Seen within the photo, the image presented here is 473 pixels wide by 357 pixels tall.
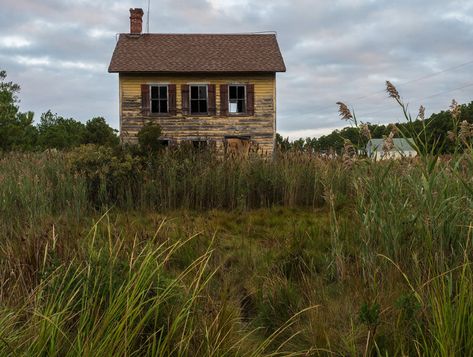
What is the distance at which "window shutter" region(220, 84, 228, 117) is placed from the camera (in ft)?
66.4

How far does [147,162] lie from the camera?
25.2 feet

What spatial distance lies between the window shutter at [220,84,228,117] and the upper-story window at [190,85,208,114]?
26.5 inches

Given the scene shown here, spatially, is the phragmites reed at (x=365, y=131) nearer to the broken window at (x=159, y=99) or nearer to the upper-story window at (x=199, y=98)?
the upper-story window at (x=199, y=98)

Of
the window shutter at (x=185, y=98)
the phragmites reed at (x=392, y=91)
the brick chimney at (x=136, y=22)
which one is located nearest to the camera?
the phragmites reed at (x=392, y=91)

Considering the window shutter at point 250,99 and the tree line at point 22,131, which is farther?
the tree line at point 22,131

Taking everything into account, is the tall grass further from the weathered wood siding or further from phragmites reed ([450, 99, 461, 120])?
the weathered wood siding

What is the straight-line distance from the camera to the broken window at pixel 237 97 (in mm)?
20453

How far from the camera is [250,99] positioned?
20188 millimetres

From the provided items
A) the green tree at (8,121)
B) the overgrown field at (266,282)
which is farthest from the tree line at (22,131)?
the overgrown field at (266,282)

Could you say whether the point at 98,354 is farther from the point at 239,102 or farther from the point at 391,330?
the point at 239,102

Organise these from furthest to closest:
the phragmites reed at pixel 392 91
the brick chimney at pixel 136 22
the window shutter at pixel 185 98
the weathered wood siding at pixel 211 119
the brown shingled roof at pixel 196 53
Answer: the brick chimney at pixel 136 22, the window shutter at pixel 185 98, the brown shingled roof at pixel 196 53, the weathered wood siding at pixel 211 119, the phragmites reed at pixel 392 91

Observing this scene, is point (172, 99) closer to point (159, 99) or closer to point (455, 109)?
point (159, 99)

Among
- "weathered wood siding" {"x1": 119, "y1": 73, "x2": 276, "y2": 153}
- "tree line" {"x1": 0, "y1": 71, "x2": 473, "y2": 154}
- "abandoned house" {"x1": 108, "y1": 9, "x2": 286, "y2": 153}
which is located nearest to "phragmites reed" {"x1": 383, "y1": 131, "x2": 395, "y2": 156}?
"tree line" {"x1": 0, "y1": 71, "x2": 473, "y2": 154}

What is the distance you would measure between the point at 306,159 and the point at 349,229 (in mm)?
4353
